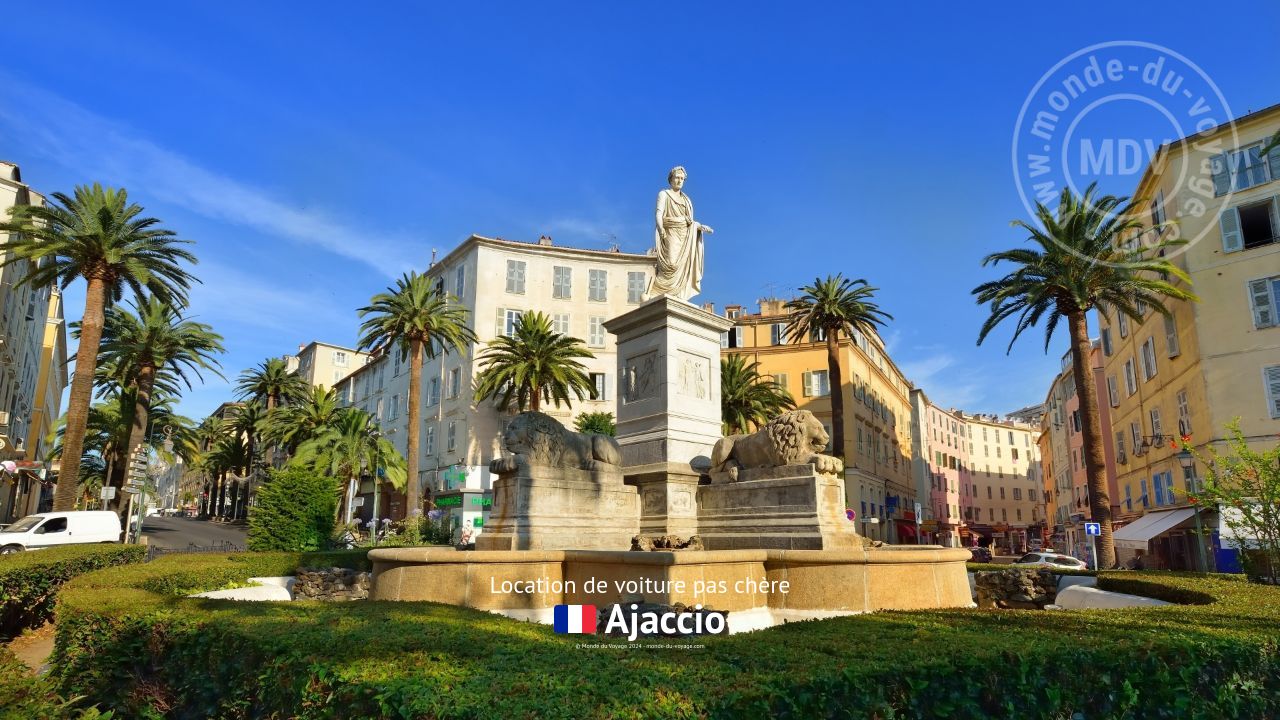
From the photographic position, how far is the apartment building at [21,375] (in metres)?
36.0

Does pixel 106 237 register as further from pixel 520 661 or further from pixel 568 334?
pixel 520 661

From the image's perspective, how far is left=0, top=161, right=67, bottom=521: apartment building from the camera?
36.0m

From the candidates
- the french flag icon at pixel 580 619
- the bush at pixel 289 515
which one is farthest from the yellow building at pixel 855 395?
the french flag icon at pixel 580 619

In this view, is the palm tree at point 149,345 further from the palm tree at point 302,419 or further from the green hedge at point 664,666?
the green hedge at point 664,666

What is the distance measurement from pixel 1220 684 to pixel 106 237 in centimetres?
3544

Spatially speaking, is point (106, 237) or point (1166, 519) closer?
point (106, 237)

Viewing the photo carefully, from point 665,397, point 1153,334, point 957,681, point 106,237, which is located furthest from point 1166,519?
point 106,237

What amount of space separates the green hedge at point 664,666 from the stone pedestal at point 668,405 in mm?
4652

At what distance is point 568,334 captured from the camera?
→ 52719 millimetres

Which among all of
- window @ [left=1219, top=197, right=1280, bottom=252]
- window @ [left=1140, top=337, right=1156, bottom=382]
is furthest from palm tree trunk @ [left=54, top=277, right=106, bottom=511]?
window @ [left=1140, top=337, right=1156, bottom=382]

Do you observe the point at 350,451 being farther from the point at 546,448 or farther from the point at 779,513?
the point at 779,513

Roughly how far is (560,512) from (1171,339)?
3347 cm

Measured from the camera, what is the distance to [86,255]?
96.1 feet

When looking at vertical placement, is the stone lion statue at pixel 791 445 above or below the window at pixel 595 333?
below
